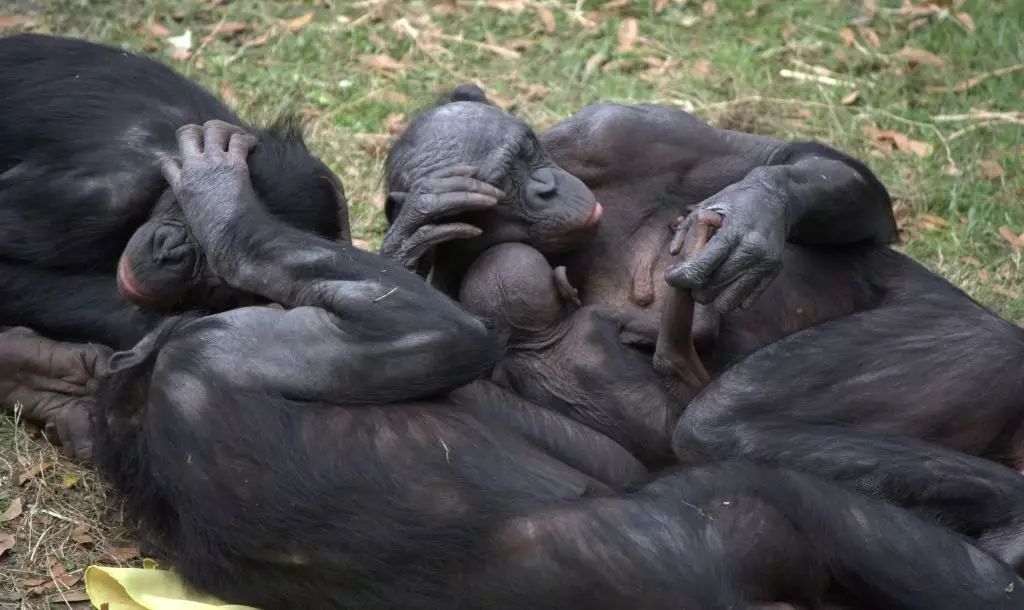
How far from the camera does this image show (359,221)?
5.58 m

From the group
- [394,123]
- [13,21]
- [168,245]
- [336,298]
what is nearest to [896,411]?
[336,298]

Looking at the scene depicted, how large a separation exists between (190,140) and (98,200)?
0.39 m

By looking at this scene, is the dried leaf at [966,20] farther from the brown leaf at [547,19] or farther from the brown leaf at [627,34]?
the brown leaf at [547,19]

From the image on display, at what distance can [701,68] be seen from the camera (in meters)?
6.84

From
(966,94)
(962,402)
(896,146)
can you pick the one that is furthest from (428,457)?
(966,94)

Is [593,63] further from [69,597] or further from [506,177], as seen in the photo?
[69,597]

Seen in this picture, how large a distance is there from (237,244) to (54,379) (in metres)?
1.05

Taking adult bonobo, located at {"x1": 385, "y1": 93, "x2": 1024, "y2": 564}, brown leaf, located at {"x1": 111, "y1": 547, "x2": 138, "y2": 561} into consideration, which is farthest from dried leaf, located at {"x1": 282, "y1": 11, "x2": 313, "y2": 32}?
brown leaf, located at {"x1": 111, "y1": 547, "x2": 138, "y2": 561}

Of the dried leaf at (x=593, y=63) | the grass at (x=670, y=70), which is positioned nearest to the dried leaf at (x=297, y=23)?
the grass at (x=670, y=70)

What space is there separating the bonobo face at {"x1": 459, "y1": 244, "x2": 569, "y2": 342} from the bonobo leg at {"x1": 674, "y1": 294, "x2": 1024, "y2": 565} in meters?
0.54

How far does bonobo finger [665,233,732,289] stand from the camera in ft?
10.7

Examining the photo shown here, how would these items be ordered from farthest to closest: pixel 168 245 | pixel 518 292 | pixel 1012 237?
1. pixel 1012 237
2. pixel 518 292
3. pixel 168 245

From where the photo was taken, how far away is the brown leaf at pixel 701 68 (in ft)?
22.2

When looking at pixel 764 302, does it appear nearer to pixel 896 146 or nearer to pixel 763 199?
pixel 763 199
